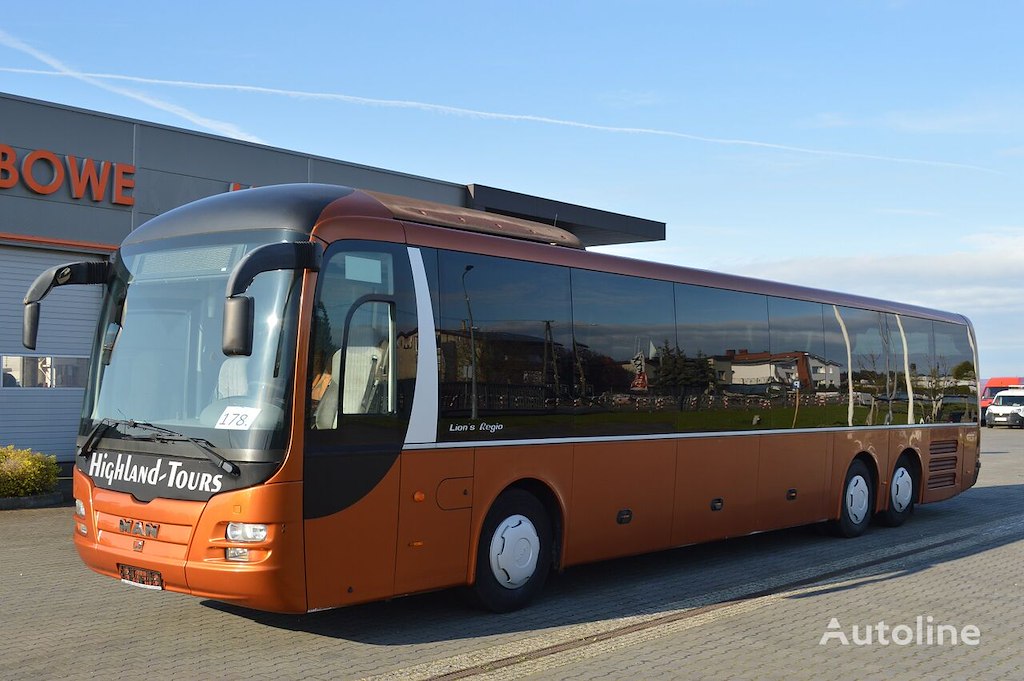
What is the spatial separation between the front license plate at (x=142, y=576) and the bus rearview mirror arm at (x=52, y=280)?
190 cm

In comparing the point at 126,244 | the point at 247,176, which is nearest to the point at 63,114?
the point at 247,176

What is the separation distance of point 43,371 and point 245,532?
13743 millimetres

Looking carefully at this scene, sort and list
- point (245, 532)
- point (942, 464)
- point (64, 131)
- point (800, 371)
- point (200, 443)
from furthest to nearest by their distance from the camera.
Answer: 1. point (64, 131)
2. point (942, 464)
3. point (800, 371)
4. point (200, 443)
5. point (245, 532)

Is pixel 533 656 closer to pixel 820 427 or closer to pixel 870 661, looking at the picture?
pixel 870 661

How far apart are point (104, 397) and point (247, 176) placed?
1419cm

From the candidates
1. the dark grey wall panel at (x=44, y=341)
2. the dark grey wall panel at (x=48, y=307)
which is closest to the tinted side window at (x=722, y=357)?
the dark grey wall panel at (x=48, y=307)

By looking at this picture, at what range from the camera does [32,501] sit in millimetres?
14836

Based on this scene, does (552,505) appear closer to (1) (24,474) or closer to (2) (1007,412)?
(1) (24,474)

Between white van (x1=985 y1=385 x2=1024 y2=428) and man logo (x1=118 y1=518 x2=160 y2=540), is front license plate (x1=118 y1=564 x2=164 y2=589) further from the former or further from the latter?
white van (x1=985 y1=385 x2=1024 y2=428)

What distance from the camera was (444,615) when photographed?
830cm

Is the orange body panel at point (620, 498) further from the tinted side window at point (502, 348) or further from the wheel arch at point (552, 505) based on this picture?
the tinted side window at point (502, 348)

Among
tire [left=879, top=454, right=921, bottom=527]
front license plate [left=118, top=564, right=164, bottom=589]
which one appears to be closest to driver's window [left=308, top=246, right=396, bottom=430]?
front license plate [left=118, top=564, right=164, bottom=589]

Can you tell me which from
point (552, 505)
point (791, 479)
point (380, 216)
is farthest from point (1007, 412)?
point (380, 216)

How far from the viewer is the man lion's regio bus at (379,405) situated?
22.3 ft
